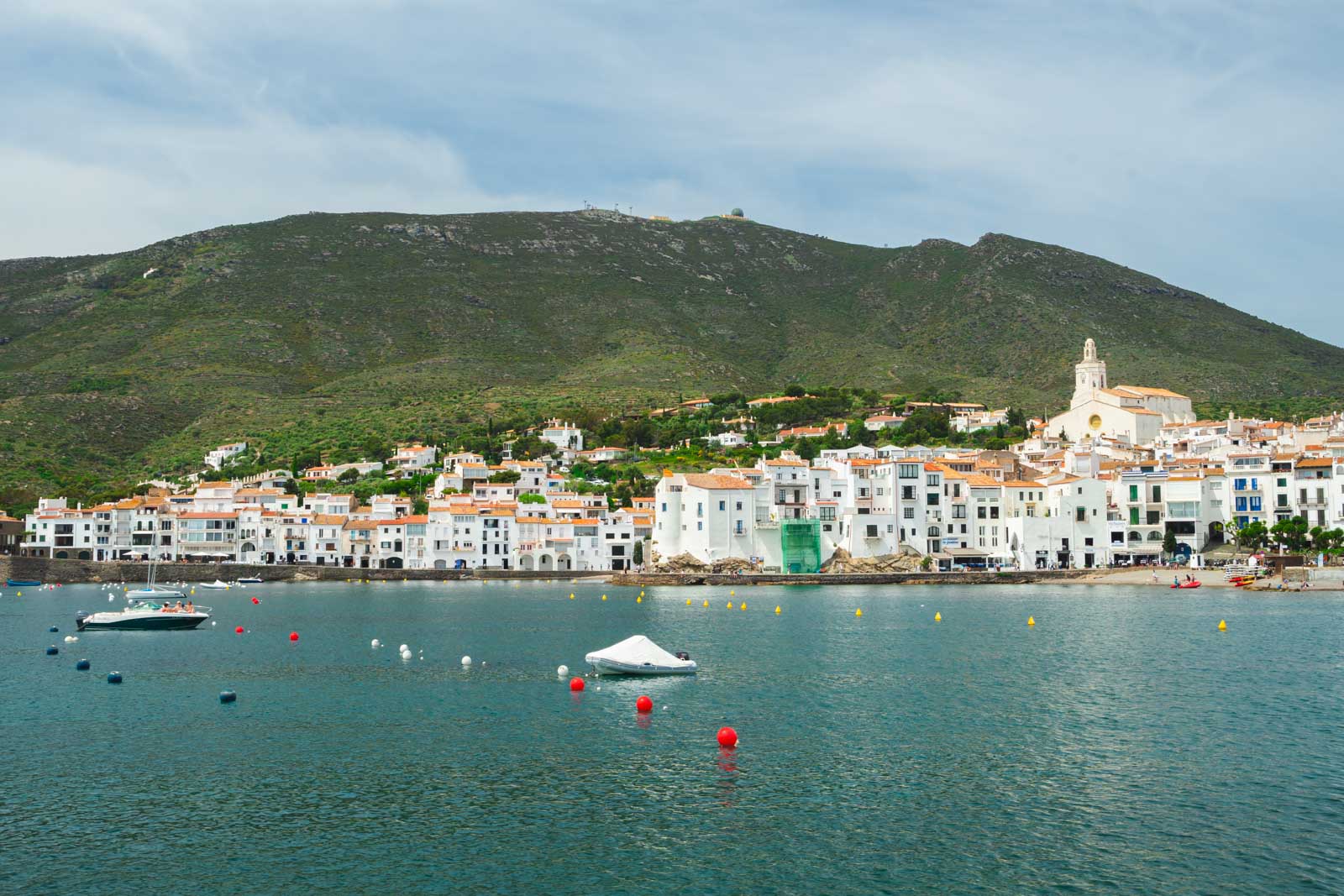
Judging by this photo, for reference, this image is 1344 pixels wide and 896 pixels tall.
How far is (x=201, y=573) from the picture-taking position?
89.8 meters

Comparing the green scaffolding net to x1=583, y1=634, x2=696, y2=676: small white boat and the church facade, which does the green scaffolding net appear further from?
x1=583, y1=634, x2=696, y2=676: small white boat

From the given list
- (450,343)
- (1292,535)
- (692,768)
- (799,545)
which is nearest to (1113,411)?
(1292,535)

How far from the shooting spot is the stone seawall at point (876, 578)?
8038 cm

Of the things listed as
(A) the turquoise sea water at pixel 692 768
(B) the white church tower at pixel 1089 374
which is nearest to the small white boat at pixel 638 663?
(A) the turquoise sea water at pixel 692 768

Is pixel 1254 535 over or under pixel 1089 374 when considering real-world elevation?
under

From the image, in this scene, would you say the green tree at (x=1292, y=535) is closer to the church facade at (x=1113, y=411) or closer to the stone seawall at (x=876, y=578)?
the stone seawall at (x=876, y=578)

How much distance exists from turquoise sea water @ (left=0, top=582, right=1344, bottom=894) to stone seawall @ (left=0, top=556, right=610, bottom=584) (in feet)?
152

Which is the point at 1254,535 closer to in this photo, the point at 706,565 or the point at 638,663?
the point at 706,565

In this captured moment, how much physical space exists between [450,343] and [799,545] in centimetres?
8804

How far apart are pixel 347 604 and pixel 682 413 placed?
64.3 m

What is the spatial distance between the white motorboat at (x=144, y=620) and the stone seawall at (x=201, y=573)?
123 ft

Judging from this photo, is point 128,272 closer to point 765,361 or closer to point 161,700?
point 765,361

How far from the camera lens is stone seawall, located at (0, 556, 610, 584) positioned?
89688 millimetres

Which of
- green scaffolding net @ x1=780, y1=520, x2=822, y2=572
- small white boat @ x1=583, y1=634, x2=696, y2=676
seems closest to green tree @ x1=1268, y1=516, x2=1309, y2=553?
green scaffolding net @ x1=780, y1=520, x2=822, y2=572
